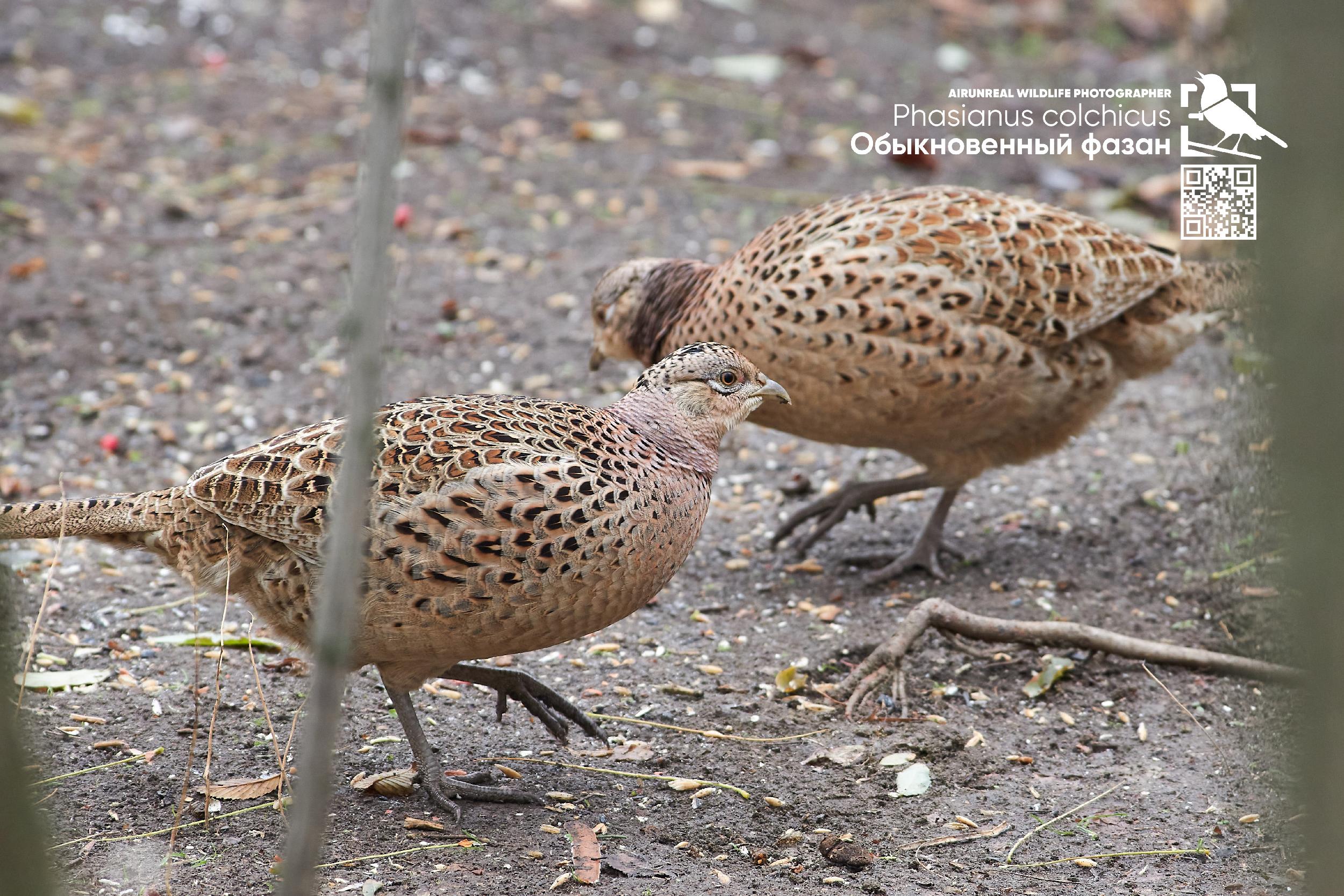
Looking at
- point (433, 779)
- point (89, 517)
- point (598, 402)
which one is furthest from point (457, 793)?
point (598, 402)

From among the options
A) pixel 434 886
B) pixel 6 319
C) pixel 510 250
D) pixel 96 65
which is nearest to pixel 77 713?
pixel 434 886

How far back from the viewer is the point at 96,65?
9680 mm

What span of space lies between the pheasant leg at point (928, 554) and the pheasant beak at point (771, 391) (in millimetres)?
1228

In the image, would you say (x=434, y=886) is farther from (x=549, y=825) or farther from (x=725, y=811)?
(x=725, y=811)

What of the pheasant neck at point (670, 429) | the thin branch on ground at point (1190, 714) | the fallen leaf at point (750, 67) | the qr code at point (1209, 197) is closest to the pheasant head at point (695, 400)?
the pheasant neck at point (670, 429)

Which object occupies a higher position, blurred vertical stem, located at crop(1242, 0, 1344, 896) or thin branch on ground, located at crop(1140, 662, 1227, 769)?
blurred vertical stem, located at crop(1242, 0, 1344, 896)

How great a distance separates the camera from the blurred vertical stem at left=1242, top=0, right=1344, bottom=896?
64.3 inches

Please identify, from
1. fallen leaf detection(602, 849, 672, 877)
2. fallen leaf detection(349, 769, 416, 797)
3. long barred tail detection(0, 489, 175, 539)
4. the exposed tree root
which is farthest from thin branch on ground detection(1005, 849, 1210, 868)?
long barred tail detection(0, 489, 175, 539)

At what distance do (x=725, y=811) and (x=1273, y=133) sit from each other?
262cm

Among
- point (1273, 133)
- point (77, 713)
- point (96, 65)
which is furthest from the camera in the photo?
point (96, 65)

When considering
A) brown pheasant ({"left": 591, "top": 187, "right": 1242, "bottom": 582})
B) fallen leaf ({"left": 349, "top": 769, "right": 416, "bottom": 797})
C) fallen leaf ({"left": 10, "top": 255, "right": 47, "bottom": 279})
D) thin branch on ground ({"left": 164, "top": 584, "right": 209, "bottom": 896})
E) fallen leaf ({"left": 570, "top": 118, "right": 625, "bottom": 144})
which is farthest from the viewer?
fallen leaf ({"left": 570, "top": 118, "right": 625, "bottom": 144})

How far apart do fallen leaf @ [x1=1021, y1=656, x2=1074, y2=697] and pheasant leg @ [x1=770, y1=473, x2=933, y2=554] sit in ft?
3.52

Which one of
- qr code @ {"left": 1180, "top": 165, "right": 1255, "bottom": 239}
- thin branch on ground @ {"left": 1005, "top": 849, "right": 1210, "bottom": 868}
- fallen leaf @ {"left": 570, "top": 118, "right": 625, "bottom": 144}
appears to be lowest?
thin branch on ground @ {"left": 1005, "top": 849, "right": 1210, "bottom": 868}

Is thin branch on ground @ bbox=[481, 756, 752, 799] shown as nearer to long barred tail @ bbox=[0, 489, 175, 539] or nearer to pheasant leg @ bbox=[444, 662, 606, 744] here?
pheasant leg @ bbox=[444, 662, 606, 744]
